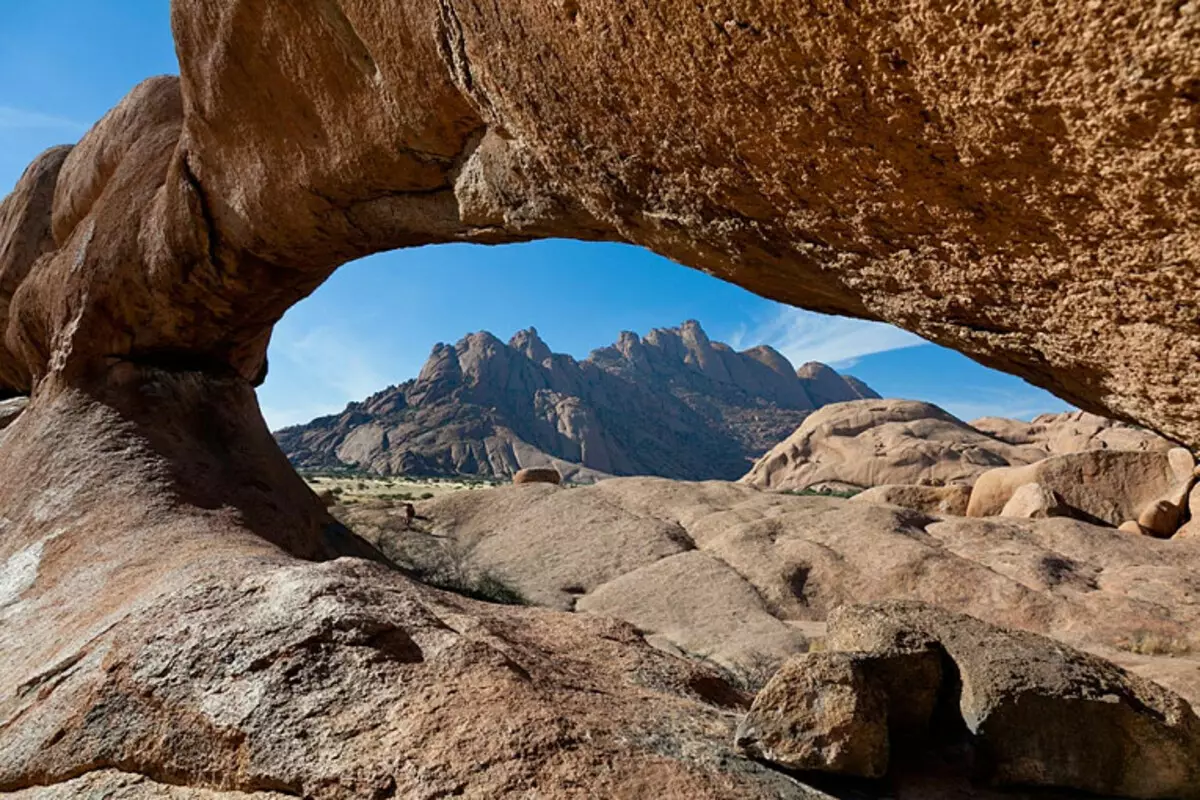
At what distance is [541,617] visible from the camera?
4.75 m

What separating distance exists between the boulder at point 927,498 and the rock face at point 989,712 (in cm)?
1305

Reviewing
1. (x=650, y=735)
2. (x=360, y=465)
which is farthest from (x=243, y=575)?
(x=360, y=465)

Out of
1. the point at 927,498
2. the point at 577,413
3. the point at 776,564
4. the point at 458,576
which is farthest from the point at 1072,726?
the point at 577,413

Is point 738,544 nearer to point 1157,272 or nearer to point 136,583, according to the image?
point 136,583

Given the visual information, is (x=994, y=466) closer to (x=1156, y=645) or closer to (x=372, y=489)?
(x=1156, y=645)

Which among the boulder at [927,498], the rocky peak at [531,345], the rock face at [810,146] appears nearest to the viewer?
the rock face at [810,146]

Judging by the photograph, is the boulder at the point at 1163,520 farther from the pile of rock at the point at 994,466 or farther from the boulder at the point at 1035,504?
the boulder at the point at 1035,504

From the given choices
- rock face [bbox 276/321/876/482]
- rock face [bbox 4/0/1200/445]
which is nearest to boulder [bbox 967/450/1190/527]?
rock face [bbox 4/0/1200/445]

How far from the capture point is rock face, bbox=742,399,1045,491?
31188 millimetres

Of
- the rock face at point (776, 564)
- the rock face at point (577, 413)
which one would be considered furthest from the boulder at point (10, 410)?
the rock face at point (577, 413)

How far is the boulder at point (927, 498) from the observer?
16297 millimetres

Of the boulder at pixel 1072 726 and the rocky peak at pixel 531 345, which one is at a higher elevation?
the rocky peak at pixel 531 345

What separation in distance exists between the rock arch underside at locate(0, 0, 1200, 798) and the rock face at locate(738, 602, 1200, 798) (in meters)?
0.31

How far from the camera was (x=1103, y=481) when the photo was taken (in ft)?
50.1
